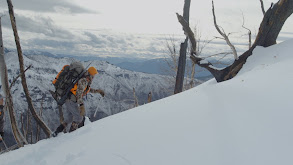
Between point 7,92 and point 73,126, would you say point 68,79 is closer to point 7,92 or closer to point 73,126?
point 73,126

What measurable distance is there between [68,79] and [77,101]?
566 mm

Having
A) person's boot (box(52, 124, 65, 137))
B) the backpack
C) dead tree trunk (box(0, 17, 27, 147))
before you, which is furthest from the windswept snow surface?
dead tree trunk (box(0, 17, 27, 147))

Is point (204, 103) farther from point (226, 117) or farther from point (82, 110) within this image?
point (82, 110)

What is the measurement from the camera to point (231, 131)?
289cm

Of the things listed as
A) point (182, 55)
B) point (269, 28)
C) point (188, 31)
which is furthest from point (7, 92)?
point (269, 28)

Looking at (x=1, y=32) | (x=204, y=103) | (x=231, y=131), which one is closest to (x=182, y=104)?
(x=204, y=103)

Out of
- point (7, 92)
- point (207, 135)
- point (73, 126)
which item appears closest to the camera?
point (207, 135)

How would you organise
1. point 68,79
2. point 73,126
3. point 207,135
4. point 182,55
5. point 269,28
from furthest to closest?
point 182,55, point 269,28, point 73,126, point 68,79, point 207,135

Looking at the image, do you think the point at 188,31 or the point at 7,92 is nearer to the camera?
the point at 7,92

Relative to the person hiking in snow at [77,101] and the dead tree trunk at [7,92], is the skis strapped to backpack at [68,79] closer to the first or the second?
the person hiking in snow at [77,101]

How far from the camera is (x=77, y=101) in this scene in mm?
5512

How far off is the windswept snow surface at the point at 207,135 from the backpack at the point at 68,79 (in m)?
1.28

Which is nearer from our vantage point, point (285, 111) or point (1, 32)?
point (285, 111)

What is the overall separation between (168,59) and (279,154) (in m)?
17.1
